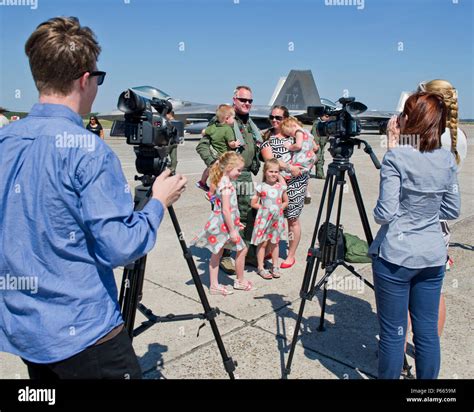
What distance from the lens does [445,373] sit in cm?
291

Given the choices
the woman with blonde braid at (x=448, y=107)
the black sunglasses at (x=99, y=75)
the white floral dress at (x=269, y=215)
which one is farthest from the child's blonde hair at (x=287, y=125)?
the black sunglasses at (x=99, y=75)

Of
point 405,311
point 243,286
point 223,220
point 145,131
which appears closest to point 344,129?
point 405,311

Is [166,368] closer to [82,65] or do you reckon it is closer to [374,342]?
[374,342]

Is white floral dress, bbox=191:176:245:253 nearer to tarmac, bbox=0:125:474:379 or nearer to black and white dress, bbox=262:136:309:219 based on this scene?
tarmac, bbox=0:125:474:379

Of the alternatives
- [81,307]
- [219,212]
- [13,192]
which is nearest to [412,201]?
[81,307]

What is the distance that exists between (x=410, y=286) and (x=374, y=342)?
118cm

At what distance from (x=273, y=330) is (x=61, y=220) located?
8.22 ft

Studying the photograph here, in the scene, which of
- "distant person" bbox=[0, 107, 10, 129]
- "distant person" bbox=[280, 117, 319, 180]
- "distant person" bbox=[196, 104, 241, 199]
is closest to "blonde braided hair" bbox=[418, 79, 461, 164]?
"distant person" bbox=[280, 117, 319, 180]

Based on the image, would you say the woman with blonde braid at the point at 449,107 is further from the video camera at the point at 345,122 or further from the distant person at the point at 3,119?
the distant person at the point at 3,119

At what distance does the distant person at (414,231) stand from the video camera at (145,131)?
119 cm

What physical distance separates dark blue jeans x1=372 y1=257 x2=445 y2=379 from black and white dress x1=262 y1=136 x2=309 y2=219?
254 centimetres

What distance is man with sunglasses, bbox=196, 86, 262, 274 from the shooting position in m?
4.74

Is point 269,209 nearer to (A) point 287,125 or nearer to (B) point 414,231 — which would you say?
(A) point 287,125

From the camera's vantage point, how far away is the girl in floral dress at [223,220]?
13.3ft
